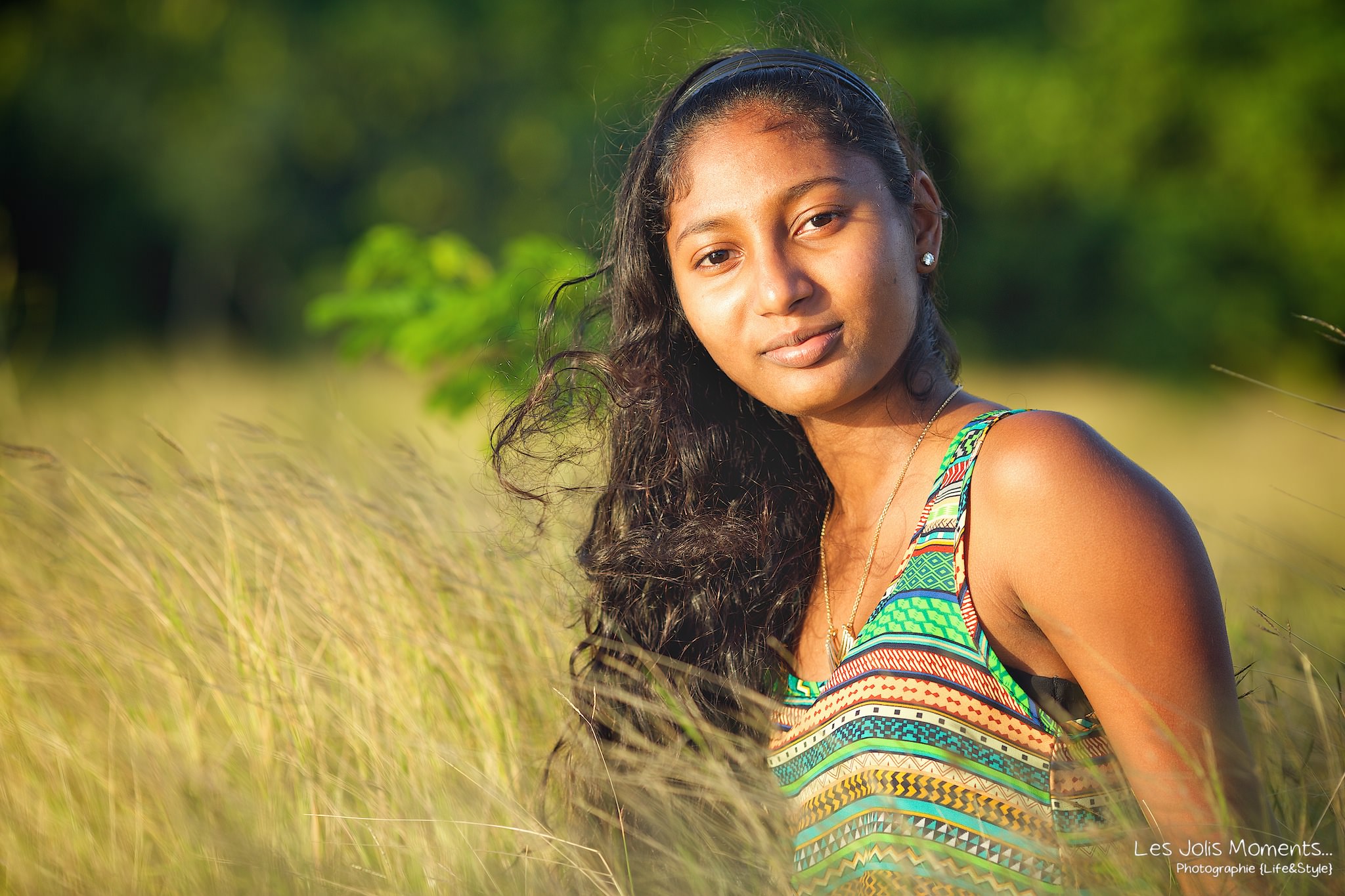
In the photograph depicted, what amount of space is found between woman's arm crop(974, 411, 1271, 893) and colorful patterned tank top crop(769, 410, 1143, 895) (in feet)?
0.28

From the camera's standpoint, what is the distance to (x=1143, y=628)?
151 centimetres

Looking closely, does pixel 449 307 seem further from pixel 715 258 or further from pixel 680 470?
pixel 715 258

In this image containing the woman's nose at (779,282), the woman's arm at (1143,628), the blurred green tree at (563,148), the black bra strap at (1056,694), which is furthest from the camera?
the blurred green tree at (563,148)

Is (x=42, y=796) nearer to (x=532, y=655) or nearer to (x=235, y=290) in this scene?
(x=532, y=655)

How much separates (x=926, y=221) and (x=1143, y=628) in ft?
3.01

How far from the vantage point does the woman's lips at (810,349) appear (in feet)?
6.08

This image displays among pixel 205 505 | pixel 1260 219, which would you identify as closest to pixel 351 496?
pixel 205 505

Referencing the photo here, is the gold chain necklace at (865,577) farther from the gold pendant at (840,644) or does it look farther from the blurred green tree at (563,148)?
the blurred green tree at (563,148)

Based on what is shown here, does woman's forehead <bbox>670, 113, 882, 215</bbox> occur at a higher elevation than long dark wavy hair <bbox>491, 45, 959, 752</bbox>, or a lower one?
higher

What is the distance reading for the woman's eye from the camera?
1959 millimetres

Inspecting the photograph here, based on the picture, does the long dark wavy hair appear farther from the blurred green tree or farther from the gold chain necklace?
the blurred green tree

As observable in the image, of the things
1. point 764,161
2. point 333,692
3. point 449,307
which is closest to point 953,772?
point 764,161

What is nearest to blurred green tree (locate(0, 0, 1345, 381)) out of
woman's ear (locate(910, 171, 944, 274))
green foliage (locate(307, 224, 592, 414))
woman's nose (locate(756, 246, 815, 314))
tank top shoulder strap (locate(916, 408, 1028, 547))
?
green foliage (locate(307, 224, 592, 414))

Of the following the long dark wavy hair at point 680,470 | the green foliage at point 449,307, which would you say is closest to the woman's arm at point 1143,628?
the long dark wavy hair at point 680,470
